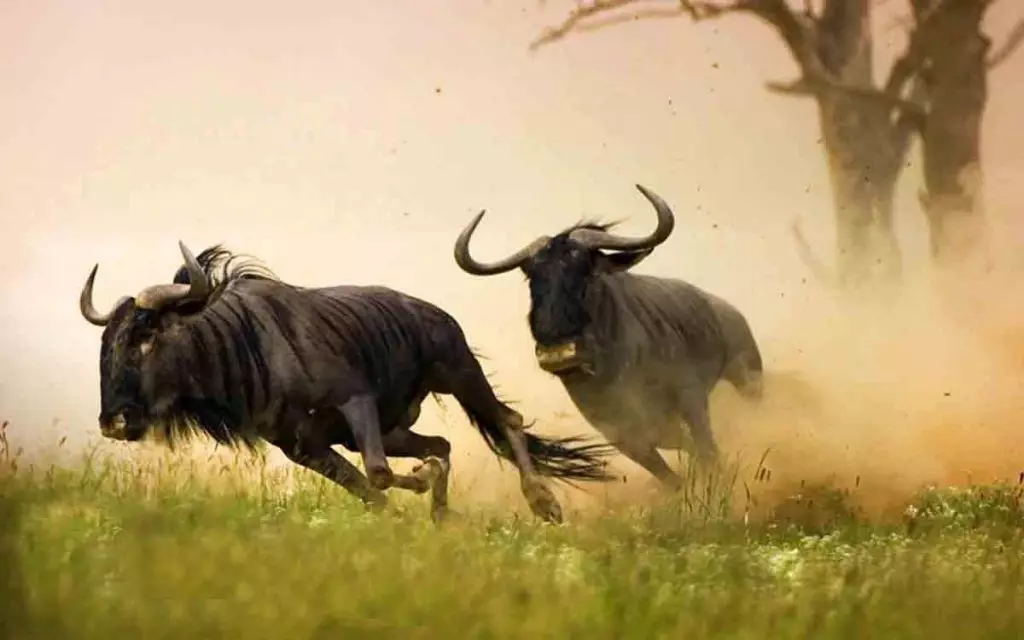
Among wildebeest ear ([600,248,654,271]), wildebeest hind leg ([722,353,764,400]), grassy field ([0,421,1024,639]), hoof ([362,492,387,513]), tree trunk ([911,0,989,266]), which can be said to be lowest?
grassy field ([0,421,1024,639])

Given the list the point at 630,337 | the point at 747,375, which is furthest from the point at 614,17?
the point at 747,375

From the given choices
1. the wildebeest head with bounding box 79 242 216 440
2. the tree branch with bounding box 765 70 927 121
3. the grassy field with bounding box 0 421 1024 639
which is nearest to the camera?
the grassy field with bounding box 0 421 1024 639

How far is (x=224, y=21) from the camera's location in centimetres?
191

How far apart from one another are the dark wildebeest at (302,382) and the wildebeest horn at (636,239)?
Answer: 0.88 feet

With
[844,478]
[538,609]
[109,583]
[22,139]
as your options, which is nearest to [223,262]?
[22,139]

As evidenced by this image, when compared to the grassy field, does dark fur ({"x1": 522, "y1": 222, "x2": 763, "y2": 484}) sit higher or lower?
higher

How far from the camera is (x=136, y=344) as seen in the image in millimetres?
1751

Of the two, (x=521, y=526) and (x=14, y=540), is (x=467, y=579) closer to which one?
(x=521, y=526)

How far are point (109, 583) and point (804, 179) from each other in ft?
4.21

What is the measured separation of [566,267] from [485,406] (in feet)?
0.87

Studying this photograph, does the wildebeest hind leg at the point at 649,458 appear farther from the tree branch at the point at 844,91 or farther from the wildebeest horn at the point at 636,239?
the tree branch at the point at 844,91

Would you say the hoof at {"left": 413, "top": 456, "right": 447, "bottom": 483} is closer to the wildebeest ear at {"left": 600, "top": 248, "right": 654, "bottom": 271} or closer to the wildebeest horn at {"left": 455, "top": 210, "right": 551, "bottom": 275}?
the wildebeest horn at {"left": 455, "top": 210, "right": 551, "bottom": 275}

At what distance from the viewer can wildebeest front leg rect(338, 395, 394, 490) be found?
68.8 inches

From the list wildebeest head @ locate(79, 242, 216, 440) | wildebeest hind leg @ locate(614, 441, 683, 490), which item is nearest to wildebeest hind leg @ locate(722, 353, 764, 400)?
wildebeest hind leg @ locate(614, 441, 683, 490)
